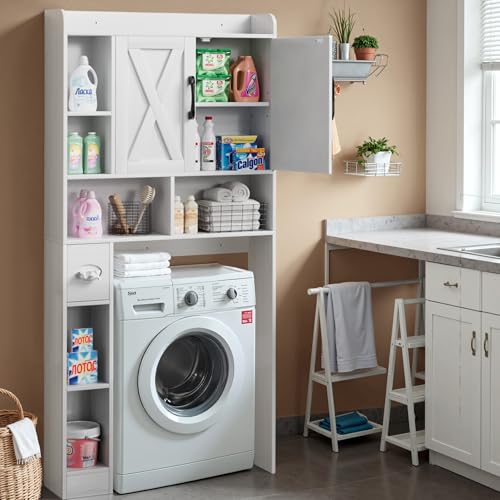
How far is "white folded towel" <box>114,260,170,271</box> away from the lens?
397cm

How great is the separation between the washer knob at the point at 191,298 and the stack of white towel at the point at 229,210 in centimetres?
30

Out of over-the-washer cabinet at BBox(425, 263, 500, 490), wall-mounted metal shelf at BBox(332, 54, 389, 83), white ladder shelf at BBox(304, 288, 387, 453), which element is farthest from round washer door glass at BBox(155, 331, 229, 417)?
wall-mounted metal shelf at BBox(332, 54, 389, 83)

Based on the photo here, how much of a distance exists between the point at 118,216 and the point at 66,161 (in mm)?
365

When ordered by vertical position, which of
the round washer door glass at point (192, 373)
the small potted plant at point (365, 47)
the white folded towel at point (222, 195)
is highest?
the small potted plant at point (365, 47)

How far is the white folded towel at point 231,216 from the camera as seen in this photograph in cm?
413

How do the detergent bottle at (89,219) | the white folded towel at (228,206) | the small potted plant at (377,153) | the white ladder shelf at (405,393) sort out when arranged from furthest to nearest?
the small potted plant at (377,153)
the white ladder shelf at (405,393)
the white folded towel at (228,206)
the detergent bottle at (89,219)

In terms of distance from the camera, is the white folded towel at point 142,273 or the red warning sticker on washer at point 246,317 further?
Result: the red warning sticker on washer at point 246,317

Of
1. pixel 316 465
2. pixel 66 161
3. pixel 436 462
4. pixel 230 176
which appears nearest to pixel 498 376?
pixel 436 462

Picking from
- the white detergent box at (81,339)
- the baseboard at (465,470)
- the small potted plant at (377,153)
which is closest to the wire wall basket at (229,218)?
the white detergent box at (81,339)

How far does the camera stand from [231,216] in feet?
13.6

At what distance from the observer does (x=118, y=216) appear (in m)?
4.07

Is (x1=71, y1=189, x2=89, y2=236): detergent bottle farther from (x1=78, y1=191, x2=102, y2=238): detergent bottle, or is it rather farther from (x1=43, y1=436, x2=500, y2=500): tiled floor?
(x1=43, y1=436, x2=500, y2=500): tiled floor

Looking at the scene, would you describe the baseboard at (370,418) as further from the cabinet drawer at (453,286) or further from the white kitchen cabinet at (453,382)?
the cabinet drawer at (453,286)

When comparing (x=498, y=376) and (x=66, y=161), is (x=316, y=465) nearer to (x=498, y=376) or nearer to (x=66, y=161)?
(x=498, y=376)
